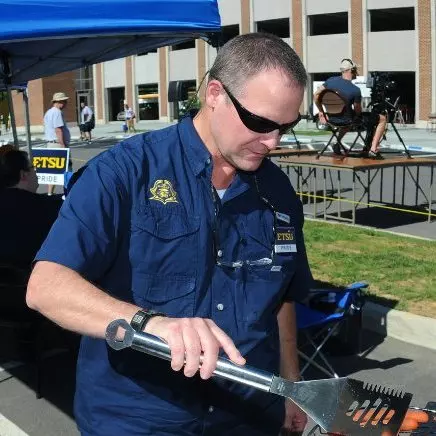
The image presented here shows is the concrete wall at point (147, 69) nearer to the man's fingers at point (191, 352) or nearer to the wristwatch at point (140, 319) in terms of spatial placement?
the wristwatch at point (140, 319)

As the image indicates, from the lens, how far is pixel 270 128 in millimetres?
1910

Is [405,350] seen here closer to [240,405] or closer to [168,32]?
[168,32]

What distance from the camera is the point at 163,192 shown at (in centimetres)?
198

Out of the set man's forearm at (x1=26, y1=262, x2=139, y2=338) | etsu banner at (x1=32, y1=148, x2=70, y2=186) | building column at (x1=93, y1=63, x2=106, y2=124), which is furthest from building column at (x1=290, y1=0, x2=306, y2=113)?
man's forearm at (x1=26, y1=262, x2=139, y2=338)

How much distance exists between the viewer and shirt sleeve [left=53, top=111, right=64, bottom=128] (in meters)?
13.6

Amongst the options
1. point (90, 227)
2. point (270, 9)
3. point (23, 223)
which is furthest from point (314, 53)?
point (90, 227)

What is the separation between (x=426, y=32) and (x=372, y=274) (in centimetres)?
3326

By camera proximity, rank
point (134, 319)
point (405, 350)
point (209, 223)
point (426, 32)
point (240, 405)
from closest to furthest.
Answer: point (134, 319) → point (209, 223) → point (240, 405) → point (405, 350) → point (426, 32)

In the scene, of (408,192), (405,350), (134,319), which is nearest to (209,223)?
(134,319)

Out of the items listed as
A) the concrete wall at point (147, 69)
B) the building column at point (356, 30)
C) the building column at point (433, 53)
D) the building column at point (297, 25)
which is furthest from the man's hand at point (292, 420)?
the concrete wall at point (147, 69)

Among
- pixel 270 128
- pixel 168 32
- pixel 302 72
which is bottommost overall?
pixel 270 128

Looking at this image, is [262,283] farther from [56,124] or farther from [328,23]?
[328,23]

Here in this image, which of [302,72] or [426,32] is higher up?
[426,32]

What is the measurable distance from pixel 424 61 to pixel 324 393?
38761 mm
